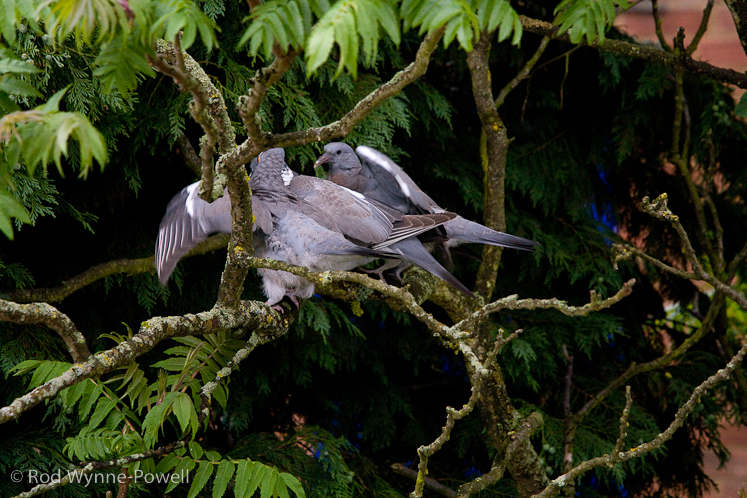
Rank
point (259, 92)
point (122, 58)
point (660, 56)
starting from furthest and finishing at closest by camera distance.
A: point (660, 56), point (259, 92), point (122, 58)

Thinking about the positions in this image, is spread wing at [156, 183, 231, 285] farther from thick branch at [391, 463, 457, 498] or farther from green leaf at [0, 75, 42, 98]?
thick branch at [391, 463, 457, 498]

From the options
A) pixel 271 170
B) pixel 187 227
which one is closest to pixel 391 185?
pixel 271 170

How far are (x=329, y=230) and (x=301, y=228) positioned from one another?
0.09 metres

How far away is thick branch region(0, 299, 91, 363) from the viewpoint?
48.1 inches

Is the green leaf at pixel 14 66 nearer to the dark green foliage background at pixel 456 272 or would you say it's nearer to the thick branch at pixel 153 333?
the thick branch at pixel 153 333

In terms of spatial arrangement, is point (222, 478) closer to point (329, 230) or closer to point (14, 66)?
point (329, 230)

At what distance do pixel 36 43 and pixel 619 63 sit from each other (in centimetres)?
241

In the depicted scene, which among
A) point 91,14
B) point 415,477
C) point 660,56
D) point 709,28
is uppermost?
point 709,28

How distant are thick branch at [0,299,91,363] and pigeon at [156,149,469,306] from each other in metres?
0.47

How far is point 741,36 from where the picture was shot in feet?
7.25

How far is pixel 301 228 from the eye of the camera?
2043 millimetres

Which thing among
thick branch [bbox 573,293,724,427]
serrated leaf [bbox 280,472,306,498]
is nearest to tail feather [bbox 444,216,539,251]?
thick branch [bbox 573,293,724,427]

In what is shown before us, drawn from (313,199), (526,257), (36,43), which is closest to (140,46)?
(36,43)

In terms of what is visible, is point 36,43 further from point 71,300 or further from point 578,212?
point 578,212
